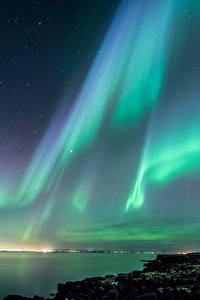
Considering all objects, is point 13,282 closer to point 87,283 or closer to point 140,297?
point 87,283

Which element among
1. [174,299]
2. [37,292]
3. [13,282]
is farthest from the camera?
[13,282]

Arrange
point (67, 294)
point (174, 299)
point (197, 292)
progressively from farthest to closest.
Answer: point (67, 294) < point (197, 292) < point (174, 299)

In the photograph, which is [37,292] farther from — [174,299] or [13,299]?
[174,299]

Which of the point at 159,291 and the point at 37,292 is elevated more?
the point at 159,291

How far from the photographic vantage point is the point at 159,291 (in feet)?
58.9

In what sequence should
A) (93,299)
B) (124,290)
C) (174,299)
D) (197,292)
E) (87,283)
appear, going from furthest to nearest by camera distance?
(87,283)
(124,290)
(93,299)
(197,292)
(174,299)

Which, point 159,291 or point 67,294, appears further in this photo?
point 67,294

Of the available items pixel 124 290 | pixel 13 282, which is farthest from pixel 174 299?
pixel 13 282

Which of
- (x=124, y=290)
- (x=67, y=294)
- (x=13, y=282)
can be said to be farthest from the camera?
(x=13, y=282)

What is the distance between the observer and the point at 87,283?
24969 mm

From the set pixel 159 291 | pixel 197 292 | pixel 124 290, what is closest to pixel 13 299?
pixel 124 290

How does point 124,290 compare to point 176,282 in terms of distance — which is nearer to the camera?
point 124,290

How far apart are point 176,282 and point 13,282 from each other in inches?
1061

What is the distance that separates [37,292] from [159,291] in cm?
1901
